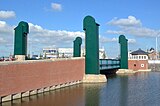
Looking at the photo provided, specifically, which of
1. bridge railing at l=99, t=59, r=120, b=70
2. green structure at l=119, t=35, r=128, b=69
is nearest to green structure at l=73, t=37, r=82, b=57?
bridge railing at l=99, t=59, r=120, b=70

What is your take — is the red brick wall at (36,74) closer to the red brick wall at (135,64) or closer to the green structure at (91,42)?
the green structure at (91,42)

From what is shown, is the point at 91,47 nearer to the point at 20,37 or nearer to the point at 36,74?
the point at 20,37

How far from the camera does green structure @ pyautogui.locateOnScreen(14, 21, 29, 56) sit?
5991 cm

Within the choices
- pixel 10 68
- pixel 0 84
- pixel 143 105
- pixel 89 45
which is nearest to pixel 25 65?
pixel 10 68

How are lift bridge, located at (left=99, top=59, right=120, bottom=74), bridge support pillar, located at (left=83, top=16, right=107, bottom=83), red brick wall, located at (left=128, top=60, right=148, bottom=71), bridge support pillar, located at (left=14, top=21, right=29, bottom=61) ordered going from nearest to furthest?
1. bridge support pillar, located at (left=14, top=21, right=29, bottom=61)
2. bridge support pillar, located at (left=83, top=16, right=107, bottom=83)
3. lift bridge, located at (left=99, top=59, right=120, bottom=74)
4. red brick wall, located at (left=128, top=60, right=148, bottom=71)

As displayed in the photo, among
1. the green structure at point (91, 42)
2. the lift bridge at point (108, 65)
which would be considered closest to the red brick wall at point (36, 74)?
the green structure at point (91, 42)

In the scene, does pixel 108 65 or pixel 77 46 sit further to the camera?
pixel 108 65

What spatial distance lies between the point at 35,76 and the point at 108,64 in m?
48.6

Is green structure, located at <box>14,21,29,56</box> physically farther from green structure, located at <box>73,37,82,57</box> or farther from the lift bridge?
the lift bridge

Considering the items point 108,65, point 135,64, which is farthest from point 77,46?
point 135,64

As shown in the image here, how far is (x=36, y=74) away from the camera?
43.8 meters

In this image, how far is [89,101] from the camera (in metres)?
36.9

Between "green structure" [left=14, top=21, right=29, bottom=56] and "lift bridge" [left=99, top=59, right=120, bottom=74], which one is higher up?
"green structure" [left=14, top=21, right=29, bottom=56]

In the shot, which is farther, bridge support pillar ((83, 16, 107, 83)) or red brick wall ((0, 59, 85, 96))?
bridge support pillar ((83, 16, 107, 83))
